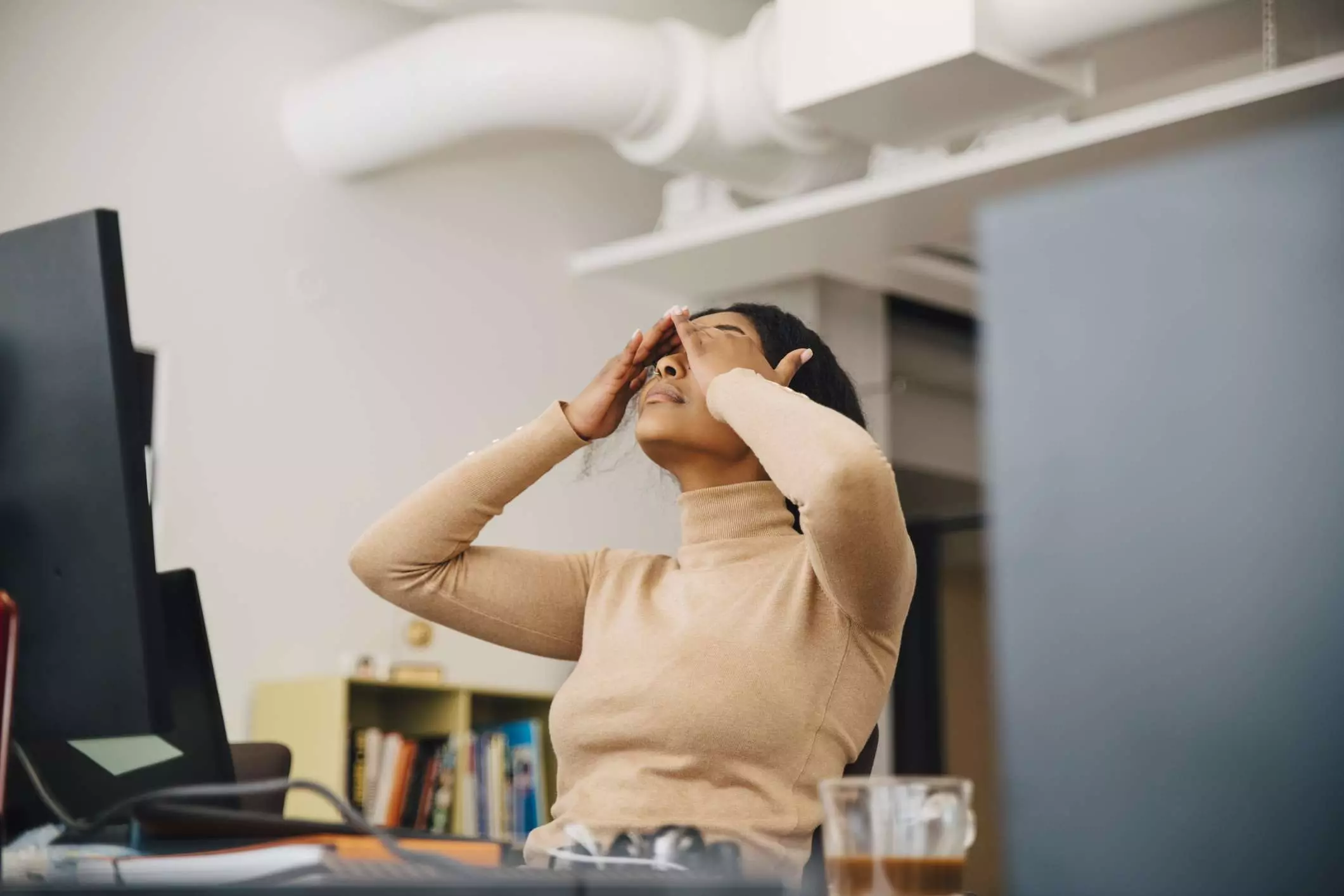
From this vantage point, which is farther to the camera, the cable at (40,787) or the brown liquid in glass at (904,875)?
the cable at (40,787)

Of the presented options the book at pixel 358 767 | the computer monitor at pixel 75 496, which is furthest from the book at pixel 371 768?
the computer monitor at pixel 75 496

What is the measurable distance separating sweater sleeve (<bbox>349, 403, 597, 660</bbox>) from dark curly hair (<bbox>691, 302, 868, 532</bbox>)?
26 cm

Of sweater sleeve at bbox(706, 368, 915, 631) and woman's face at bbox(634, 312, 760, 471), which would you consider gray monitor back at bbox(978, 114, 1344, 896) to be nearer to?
sweater sleeve at bbox(706, 368, 915, 631)

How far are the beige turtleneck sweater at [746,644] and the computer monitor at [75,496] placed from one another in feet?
2.05

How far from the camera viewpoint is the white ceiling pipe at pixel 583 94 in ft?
12.4

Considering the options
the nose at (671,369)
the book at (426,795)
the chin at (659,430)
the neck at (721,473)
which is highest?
the nose at (671,369)

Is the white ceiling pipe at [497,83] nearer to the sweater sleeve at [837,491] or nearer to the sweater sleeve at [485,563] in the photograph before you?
the sweater sleeve at [485,563]

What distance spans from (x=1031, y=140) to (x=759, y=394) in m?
2.36

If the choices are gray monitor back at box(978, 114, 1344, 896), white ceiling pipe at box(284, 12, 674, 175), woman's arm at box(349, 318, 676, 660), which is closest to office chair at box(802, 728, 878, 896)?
woman's arm at box(349, 318, 676, 660)

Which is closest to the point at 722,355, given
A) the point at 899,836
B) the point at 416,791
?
the point at 899,836

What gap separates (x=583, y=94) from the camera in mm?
3793

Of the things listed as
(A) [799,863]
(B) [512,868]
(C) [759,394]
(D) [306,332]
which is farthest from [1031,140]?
(B) [512,868]

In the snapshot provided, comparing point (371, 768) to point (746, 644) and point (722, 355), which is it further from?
point (746, 644)

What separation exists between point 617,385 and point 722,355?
145 mm
